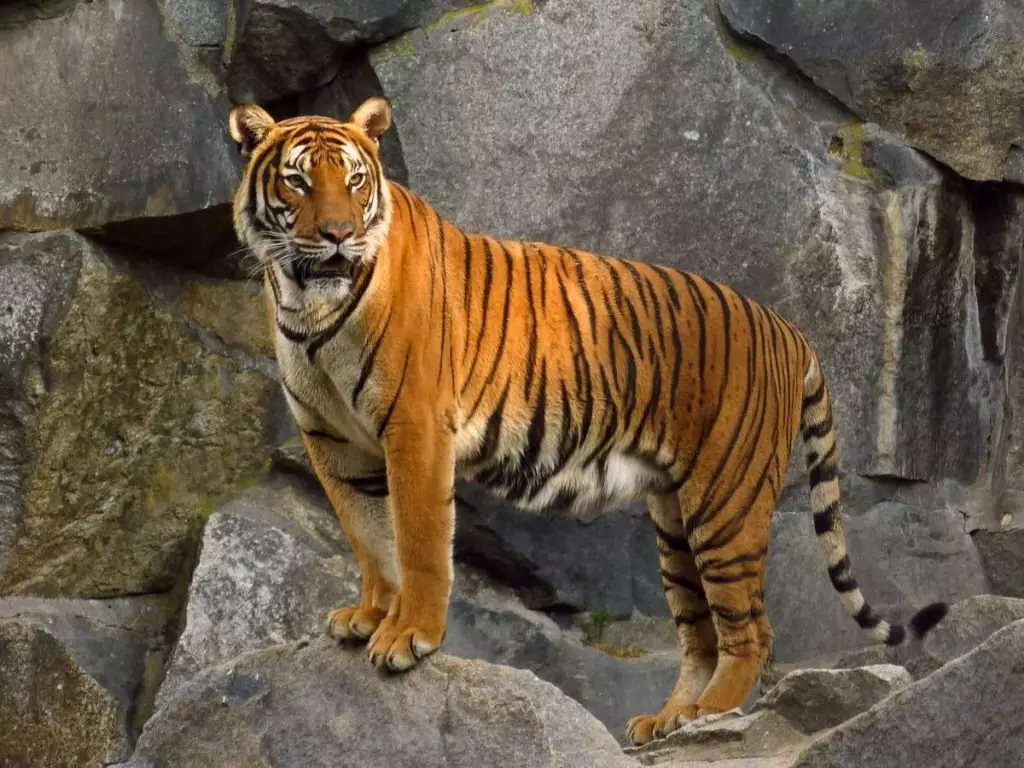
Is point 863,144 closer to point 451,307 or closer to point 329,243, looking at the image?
point 451,307

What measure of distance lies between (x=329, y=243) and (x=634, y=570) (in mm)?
2321

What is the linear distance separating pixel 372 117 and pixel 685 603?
1.90 meters

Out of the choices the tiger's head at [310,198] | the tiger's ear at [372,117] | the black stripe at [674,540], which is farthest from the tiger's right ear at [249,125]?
the black stripe at [674,540]

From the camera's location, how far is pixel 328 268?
13.7 ft

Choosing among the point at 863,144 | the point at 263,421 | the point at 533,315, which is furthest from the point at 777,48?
the point at 263,421

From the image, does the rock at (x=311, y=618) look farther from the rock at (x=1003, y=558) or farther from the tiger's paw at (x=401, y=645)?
the tiger's paw at (x=401, y=645)

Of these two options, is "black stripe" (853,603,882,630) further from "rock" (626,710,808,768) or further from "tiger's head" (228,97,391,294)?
"tiger's head" (228,97,391,294)

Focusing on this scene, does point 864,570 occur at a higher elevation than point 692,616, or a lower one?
higher

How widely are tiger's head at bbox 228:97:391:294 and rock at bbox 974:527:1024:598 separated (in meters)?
2.89

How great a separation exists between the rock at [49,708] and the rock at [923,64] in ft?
10.7

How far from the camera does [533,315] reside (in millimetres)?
4840

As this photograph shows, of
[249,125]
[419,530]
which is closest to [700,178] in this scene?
[249,125]

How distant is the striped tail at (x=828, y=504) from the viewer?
527 cm

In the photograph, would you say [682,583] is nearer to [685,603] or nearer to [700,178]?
[685,603]
